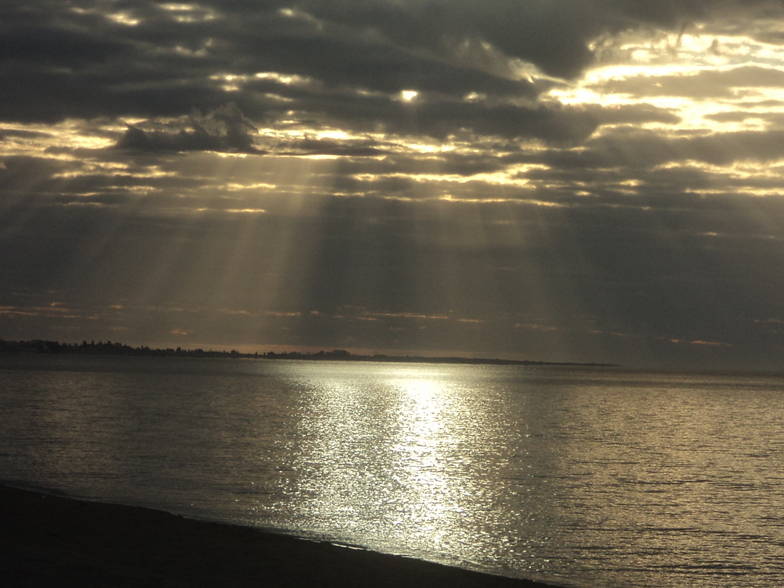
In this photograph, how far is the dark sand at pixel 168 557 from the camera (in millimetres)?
16359

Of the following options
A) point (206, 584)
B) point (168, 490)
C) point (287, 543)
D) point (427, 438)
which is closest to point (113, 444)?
point (168, 490)

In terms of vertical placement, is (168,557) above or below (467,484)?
above

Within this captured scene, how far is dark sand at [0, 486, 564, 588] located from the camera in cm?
1636

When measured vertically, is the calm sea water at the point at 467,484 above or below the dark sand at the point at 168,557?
below

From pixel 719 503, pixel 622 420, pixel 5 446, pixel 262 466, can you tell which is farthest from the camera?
pixel 622 420

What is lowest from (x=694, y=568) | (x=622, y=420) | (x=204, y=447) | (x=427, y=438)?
(x=622, y=420)

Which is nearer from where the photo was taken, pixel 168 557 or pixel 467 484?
pixel 168 557

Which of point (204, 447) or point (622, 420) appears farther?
point (622, 420)

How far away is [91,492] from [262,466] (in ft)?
37.1

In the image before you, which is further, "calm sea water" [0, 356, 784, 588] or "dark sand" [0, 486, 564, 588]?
"calm sea water" [0, 356, 784, 588]

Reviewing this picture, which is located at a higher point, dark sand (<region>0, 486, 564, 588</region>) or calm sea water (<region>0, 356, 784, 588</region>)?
dark sand (<region>0, 486, 564, 588</region>)

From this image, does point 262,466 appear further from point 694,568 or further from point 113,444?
point 694,568

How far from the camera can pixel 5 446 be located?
150 feet

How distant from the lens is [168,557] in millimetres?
18781
